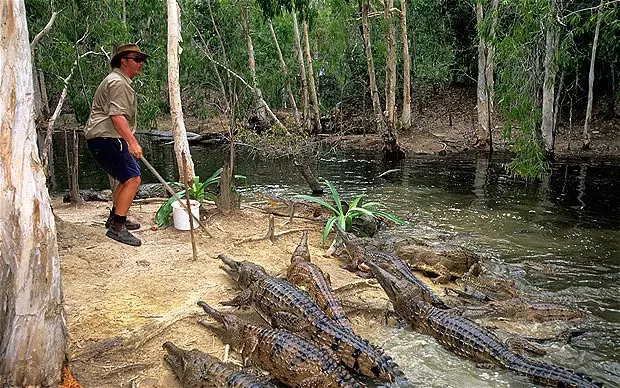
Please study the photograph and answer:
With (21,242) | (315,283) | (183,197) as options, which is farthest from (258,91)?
(21,242)

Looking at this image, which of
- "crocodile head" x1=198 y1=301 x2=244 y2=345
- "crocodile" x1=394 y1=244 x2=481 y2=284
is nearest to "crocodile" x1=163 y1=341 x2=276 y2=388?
"crocodile head" x1=198 y1=301 x2=244 y2=345

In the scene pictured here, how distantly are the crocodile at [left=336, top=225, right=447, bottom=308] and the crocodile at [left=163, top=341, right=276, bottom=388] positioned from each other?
2471 mm

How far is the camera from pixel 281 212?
853 centimetres

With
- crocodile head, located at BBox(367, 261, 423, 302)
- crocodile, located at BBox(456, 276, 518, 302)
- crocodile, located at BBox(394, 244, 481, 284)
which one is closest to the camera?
crocodile head, located at BBox(367, 261, 423, 302)

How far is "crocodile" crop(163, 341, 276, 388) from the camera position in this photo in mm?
3440

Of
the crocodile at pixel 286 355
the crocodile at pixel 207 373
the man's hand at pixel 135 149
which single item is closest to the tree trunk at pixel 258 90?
the man's hand at pixel 135 149

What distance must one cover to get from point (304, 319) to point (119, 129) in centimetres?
288

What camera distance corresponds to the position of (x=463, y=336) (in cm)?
454

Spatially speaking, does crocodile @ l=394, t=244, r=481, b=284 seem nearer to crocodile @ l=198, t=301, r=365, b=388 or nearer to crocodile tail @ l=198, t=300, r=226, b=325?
crocodile @ l=198, t=301, r=365, b=388

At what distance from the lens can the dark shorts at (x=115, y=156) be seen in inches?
231

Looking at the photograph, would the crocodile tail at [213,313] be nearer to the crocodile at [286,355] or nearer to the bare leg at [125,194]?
the crocodile at [286,355]

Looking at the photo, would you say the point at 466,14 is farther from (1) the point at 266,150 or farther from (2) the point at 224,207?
(2) the point at 224,207

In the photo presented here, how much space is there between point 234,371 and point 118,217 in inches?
122

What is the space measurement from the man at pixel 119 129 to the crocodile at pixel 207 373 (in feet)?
8.45
